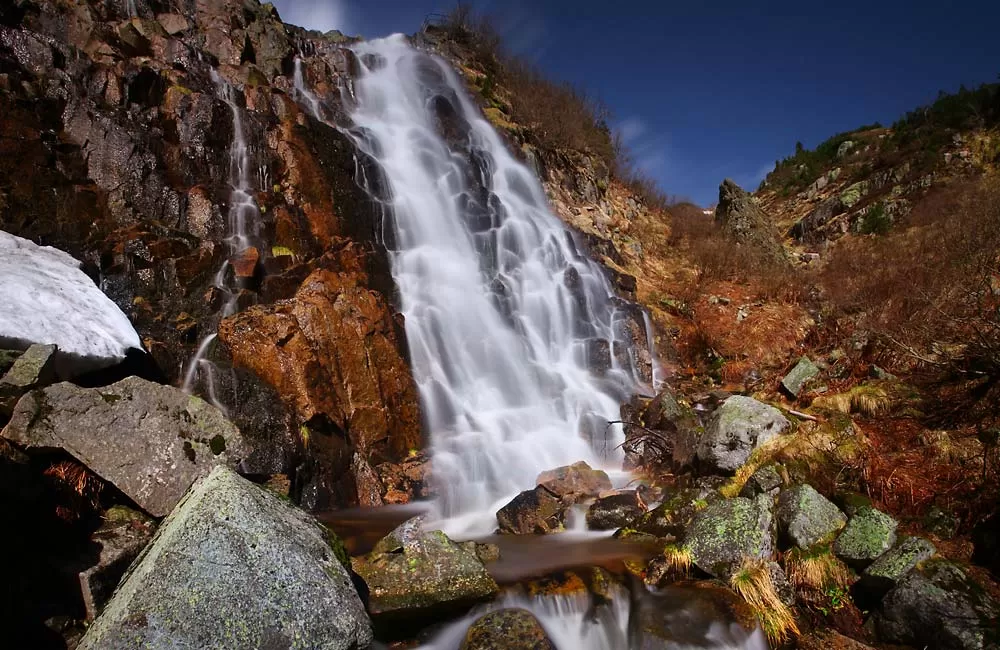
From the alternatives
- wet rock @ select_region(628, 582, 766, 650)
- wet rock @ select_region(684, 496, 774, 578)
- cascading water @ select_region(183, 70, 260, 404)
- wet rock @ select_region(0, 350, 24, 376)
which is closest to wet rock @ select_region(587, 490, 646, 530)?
wet rock @ select_region(684, 496, 774, 578)

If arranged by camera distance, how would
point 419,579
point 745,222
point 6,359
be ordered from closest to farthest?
1. point 419,579
2. point 6,359
3. point 745,222

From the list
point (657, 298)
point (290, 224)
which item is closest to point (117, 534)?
point (290, 224)

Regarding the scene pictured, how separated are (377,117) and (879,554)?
1871cm

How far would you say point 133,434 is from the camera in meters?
5.54

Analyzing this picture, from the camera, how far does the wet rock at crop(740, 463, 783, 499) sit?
6.58 meters

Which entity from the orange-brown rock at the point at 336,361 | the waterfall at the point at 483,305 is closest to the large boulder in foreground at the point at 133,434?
the orange-brown rock at the point at 336,361

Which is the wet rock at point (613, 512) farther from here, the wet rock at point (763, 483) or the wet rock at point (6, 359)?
the wet rock at point (6, 359)

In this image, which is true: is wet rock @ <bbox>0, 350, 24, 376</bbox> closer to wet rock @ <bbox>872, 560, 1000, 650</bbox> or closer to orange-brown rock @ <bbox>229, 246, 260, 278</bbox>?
orange-brown rock @ <bbox>229, 246, 260, 278</bbox>

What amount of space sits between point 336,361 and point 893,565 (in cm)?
819

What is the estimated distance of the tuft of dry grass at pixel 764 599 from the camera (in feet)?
16.1

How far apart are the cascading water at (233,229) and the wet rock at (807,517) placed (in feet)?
25.3

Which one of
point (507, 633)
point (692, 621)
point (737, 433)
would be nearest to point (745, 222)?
point (737, 433)

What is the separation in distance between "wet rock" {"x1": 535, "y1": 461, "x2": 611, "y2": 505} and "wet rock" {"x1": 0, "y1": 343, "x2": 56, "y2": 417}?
21.1ft

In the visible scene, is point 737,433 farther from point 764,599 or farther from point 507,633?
point 507,633
